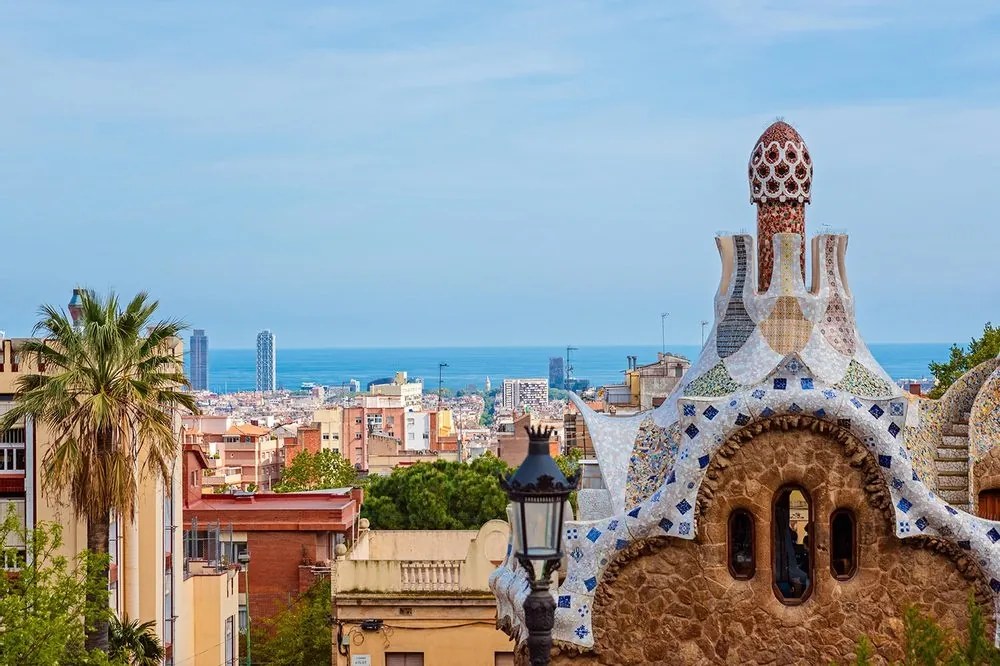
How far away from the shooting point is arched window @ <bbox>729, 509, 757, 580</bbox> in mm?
20781

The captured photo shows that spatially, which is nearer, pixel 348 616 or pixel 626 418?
pixel 626 418

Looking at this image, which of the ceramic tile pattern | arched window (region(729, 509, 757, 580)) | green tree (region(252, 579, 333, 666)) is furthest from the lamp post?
arched window (region(729, 509, 757, 580))

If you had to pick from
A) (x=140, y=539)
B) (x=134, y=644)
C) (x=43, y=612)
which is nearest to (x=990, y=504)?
(x=43, y=612)

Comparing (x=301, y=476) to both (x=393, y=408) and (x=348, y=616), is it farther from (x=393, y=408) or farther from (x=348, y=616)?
(x=393, y=408)

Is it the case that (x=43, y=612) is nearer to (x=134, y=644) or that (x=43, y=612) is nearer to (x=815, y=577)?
(x=134, y=644)

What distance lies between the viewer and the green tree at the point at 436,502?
5384 centimetres

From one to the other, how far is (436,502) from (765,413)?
112ft

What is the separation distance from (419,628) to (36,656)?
343 inches

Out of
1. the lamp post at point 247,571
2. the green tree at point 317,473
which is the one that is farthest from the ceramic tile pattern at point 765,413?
the green tree at point 317,473

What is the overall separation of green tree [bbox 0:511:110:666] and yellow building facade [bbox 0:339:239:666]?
11.0 feet

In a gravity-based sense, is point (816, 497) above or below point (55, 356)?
below

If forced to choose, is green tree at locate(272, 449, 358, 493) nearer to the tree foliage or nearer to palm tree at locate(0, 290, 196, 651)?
palm tree at locate(0, 290, 196, 651)

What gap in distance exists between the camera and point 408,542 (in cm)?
3575

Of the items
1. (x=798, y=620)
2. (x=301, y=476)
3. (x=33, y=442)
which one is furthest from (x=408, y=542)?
(x=301, y=476)
